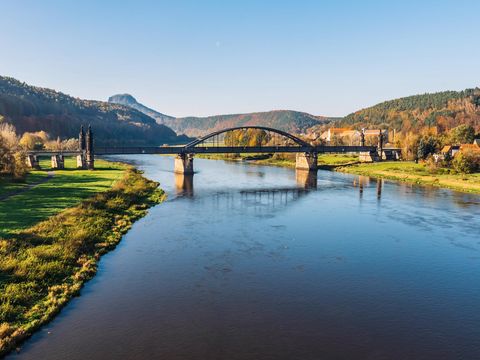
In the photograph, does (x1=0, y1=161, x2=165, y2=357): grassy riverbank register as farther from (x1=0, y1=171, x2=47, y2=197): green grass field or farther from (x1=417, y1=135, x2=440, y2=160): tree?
(x1=417, y1=135, x2=440, y2=160): tree

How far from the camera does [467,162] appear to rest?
7269 cm

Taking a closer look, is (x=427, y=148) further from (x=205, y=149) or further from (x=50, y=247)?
(x=50, y=247)

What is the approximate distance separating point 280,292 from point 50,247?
14674 millimetres

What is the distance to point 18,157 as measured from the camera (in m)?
61.9

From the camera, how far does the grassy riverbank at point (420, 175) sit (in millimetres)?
62800

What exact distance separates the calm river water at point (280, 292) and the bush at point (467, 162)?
3657 centimetres

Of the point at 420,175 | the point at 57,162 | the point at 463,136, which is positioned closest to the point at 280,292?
the point at 420,175

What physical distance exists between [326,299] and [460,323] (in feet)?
19.5

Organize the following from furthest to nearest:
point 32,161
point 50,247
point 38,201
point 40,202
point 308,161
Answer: point 308,161, point 32,161, point 38,201, point 40,202, point 50,247

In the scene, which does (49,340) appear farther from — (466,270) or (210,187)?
(210,187)

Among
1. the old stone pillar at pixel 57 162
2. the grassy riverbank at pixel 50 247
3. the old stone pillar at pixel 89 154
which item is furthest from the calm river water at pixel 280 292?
the old stone pillar at pixel 57 162

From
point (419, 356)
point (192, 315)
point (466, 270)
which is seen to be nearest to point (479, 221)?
point (466, 270)

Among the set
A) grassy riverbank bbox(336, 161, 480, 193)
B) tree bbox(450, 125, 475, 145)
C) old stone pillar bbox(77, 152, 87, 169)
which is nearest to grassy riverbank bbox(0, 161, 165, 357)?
old stone pillar bbox(77, 152, 87, 169)

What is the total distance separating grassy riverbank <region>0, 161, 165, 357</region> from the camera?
17.2m
